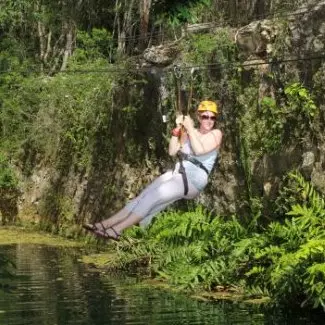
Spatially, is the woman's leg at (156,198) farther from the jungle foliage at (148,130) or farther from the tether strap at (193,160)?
the jungle foliage at (148,130)

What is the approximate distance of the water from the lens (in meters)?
8.27

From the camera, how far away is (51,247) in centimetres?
1523

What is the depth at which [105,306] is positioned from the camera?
9148 mm

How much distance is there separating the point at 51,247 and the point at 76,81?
14.5 feet

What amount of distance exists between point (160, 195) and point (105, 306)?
255 cm

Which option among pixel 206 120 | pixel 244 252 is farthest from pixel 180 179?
pixel 244 252

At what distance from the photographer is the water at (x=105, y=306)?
8.27 m

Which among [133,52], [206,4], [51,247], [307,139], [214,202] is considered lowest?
[51,247]

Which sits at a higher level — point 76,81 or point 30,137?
point 76,81

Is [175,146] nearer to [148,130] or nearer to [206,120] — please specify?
[206,120]

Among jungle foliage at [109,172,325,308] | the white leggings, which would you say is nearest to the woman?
the white leggings

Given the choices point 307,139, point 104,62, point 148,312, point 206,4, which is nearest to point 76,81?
point 104,62

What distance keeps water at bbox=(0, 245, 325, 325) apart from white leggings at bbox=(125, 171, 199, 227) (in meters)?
1.34

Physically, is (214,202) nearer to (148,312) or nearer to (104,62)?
(148,312)
